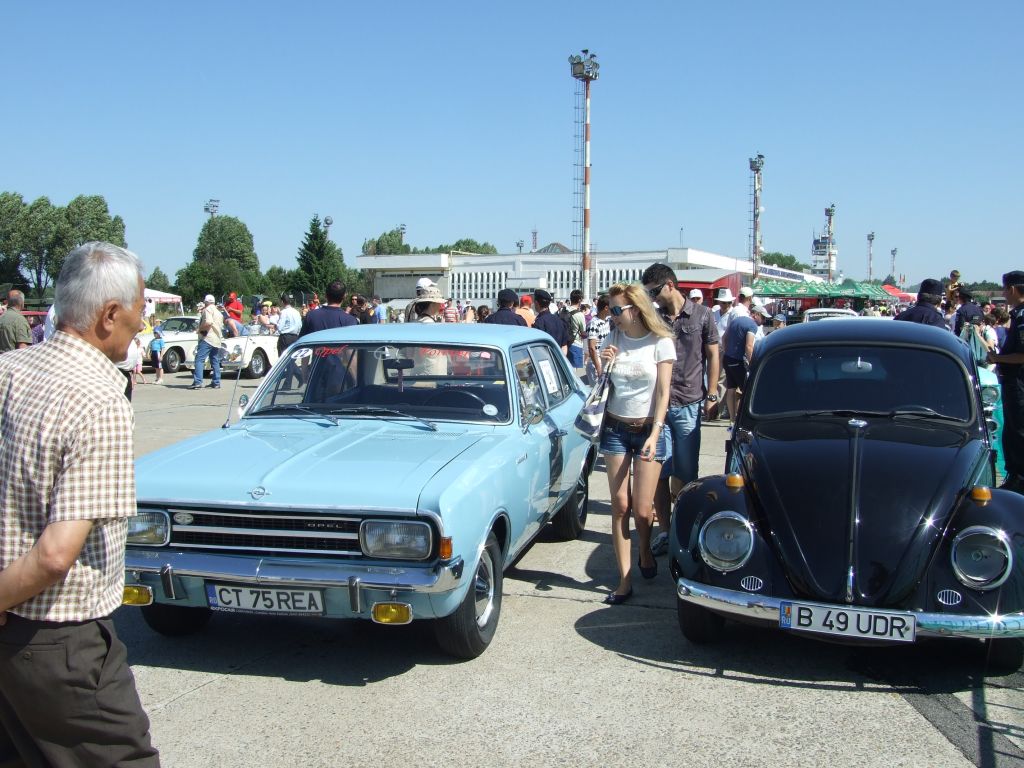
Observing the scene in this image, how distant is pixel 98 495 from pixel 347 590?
1.96 metres

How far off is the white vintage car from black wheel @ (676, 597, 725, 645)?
15.9 meters

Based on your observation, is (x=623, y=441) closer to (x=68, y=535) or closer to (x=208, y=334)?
(x=68, y=535)

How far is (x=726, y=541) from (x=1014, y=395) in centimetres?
392

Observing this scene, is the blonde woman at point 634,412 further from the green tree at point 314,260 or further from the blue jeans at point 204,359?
the green tree at point 314,260

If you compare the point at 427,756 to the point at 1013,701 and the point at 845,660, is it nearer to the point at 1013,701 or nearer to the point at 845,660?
the point at 845,660

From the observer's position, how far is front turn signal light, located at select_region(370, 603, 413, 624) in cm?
391

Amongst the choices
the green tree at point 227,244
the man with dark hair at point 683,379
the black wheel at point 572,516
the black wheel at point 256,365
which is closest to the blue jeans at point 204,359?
the black wheel at point 256,365

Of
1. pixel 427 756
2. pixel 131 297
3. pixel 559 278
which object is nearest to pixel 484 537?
pixel 427 756

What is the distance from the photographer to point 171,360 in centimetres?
2238

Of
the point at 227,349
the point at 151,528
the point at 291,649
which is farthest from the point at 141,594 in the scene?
the point at 227,349

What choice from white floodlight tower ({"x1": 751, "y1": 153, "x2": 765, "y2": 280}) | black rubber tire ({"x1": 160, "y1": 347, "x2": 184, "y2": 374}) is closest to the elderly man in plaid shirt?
black rubber tire ({"x1": 160, "y1": 347, "x2": 184, "y2": 374})

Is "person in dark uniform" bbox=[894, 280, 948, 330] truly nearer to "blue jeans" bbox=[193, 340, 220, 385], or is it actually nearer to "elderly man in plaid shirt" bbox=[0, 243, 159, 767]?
"elderly man in plaid shirt" bbox=[0, 243, 159, 767]

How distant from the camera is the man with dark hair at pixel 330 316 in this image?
9398mm

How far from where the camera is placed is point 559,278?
6022 cm
